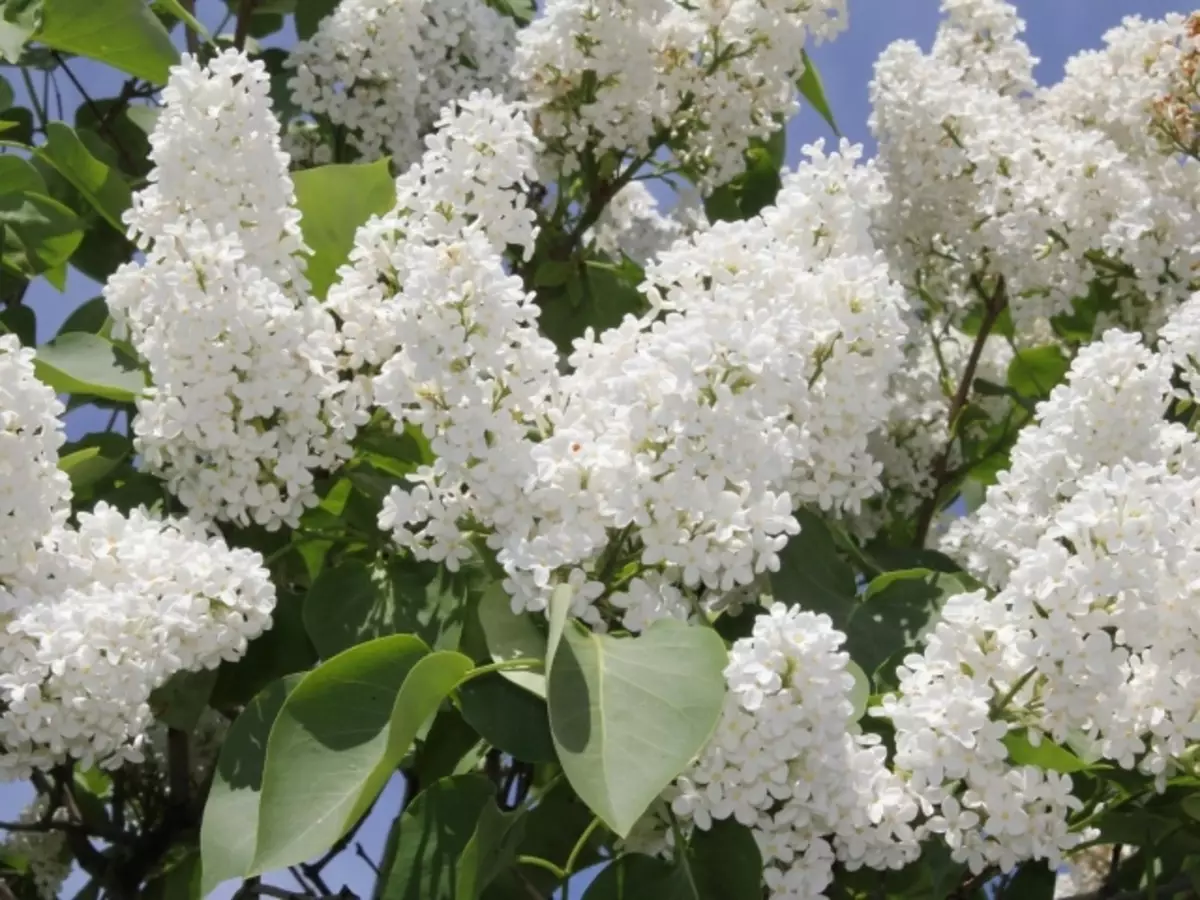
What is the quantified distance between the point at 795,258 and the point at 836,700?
0.46 meters

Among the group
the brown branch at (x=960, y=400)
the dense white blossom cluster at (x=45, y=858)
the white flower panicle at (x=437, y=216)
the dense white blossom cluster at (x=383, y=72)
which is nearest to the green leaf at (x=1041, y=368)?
the brown branch at (x=960, y=400)

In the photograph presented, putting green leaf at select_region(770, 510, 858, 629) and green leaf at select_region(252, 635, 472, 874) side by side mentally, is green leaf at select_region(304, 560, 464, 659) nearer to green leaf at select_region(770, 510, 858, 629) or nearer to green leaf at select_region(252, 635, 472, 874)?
green leaf at select_region(252, 635, 472, 874)

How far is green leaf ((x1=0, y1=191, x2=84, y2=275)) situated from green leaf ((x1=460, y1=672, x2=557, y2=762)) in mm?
958

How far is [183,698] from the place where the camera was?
1.62 meters

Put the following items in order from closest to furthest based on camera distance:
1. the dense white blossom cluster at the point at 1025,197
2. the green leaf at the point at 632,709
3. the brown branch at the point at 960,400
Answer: the green leaf at the point at 632,709 → the dense white blossom cluster at the point at 1025,197 → the brown branch at the point at 960,400

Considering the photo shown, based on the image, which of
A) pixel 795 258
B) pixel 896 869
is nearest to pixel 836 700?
pixel 896 869

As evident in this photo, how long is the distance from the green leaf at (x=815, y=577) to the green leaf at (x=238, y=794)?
49cm

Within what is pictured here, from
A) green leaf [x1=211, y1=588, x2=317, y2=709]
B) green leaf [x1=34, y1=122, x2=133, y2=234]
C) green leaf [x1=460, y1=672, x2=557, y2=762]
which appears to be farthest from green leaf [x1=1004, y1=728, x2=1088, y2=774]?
green leaf [x1=34, y1=122, x2=133, y2=234]

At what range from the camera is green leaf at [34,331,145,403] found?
5.40 feet

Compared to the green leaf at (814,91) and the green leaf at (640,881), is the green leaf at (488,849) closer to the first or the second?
the green leaf at (640,881)

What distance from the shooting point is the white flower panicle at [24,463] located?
1371 millimetres

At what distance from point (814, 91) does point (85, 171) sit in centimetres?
123

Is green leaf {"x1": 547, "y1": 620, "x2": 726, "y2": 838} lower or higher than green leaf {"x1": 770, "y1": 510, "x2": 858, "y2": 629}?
lower

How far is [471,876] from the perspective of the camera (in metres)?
1.30
